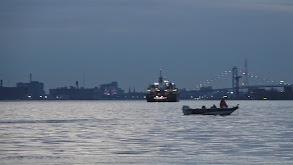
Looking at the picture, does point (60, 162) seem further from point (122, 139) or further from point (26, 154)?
point (122, 139)

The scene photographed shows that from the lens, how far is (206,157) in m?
26.8

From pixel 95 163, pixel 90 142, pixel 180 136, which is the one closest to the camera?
pixel 95 163

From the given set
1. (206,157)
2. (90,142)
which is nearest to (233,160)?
(206,157)

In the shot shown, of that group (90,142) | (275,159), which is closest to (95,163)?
(275,159)

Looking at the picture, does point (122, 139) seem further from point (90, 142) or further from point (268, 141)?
point (268, 141)

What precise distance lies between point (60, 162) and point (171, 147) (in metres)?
7.87

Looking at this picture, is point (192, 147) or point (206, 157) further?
point (192, 147)

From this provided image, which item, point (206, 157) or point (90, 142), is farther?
point (90, 142)

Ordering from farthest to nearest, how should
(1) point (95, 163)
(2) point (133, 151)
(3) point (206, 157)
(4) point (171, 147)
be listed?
(4) point (171, 147), (2) point (133, 151), (3) point (206, 157), (1) point (95, 163)

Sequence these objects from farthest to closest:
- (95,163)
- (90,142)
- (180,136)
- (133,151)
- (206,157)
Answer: (180,136), (90,142), (133,151), (206,157), (95,163)

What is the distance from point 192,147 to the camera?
3144 centimetres

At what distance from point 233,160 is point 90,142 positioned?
10.8 meters

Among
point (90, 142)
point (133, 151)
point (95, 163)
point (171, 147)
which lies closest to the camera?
point (95, 163)

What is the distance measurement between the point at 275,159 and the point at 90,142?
1167 cm
